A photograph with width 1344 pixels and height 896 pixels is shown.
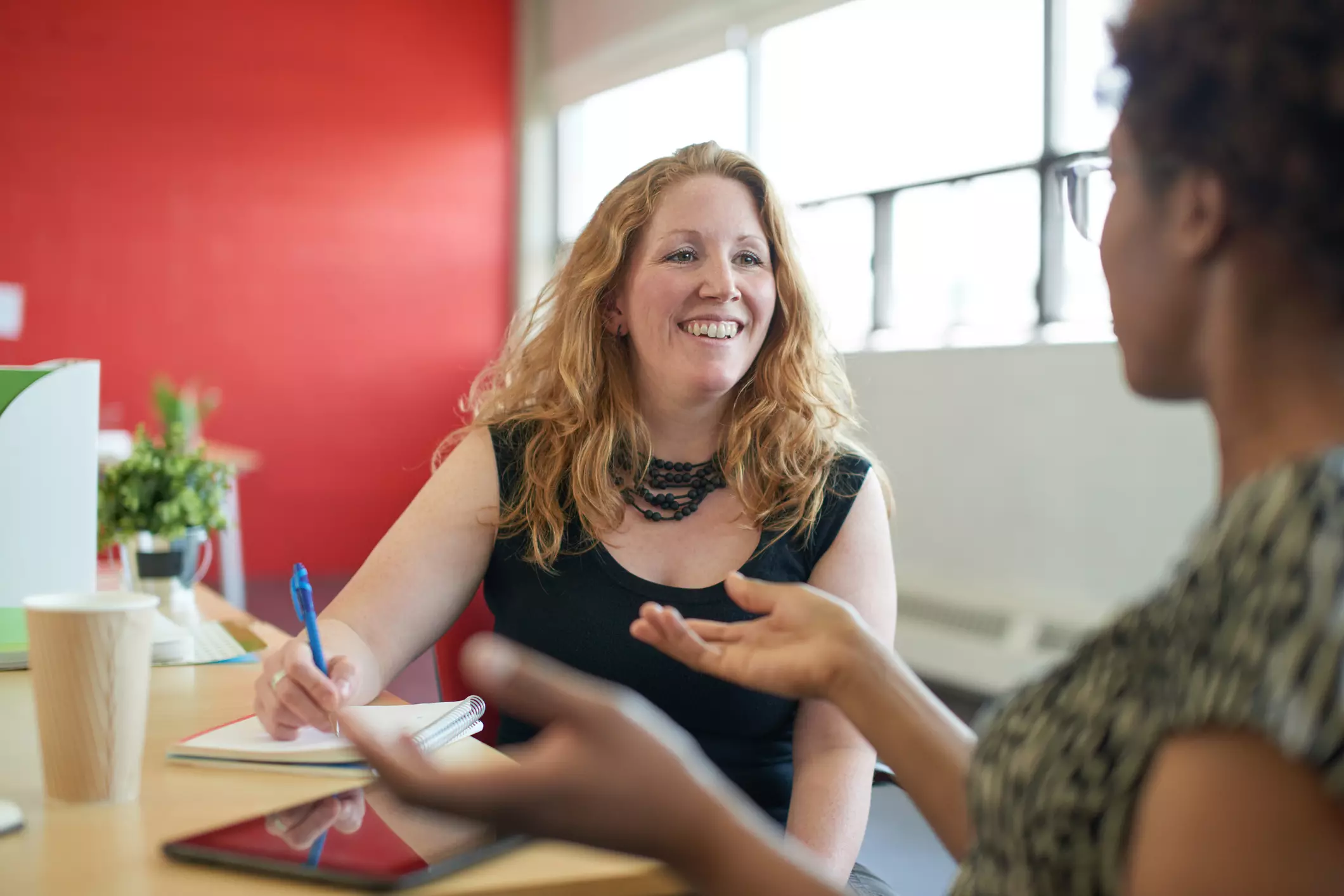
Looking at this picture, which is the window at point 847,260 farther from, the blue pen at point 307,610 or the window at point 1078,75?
the blue pen at point 307,610

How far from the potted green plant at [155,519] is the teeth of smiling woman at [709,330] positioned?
0.89 m

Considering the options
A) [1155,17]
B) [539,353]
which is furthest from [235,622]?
[1155,17]

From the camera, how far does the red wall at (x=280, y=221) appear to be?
5621mm

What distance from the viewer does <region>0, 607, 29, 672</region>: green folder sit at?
1.40 m

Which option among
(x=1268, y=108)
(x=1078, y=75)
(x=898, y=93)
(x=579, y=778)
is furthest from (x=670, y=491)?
(x=898, y=93)

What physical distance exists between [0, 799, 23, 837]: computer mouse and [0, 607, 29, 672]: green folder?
574 millimetres

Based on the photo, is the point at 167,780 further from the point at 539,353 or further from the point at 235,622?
the point at 539,353

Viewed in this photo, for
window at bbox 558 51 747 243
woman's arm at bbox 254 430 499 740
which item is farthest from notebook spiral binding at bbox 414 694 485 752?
window at bbox 558 51 747 243

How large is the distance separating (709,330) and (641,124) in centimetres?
464

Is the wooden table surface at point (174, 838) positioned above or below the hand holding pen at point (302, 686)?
below

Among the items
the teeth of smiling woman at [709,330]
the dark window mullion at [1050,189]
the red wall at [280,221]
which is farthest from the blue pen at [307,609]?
the red wall at [280,221]

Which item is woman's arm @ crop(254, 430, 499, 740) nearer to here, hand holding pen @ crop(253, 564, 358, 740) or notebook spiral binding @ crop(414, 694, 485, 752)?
hand holding pen @ crop(253, 564, 358, 740)

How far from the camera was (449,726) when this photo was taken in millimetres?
1127

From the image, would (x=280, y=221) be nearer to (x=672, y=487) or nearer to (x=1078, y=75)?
(x=1078, y=75)
